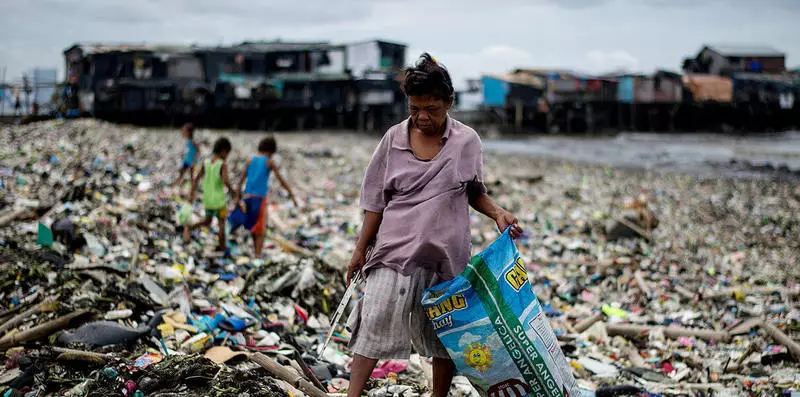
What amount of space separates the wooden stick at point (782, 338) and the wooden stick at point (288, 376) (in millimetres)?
2898

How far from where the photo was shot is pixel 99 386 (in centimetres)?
262

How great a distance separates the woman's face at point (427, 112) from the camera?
222 centimetres

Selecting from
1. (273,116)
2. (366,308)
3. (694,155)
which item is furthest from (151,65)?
(366,308)

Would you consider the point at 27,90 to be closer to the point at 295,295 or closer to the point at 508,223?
the point at 295,295

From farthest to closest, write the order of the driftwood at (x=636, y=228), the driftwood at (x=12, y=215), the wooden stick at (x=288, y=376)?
the driftwood at (x=636, y=228) → the driftwood at (x=12, y=215) → the wooden stick at (x=288, y=376)

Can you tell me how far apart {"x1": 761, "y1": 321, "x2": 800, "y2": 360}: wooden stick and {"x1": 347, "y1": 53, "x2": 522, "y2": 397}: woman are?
102 inches

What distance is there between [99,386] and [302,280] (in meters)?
1.97

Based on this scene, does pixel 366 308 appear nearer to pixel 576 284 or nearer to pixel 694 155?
pixel 576 284

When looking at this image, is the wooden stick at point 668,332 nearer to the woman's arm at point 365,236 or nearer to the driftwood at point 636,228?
the woman's arm at point 365,236

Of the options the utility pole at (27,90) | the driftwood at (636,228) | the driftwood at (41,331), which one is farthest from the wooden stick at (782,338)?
the utility pole at (27,90)

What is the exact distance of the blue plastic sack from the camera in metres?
2.15

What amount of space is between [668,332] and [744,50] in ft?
161

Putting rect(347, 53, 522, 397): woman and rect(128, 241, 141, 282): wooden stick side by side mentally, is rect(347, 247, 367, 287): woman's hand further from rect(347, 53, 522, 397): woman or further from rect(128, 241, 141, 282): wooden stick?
rect(128, 241, 141, 282): wooden stick

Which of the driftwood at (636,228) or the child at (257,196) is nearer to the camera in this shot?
the child at (257,196)
